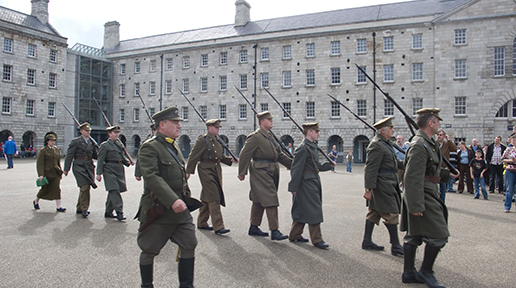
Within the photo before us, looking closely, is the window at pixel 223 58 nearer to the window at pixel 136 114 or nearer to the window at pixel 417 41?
the window at pixel 136 114

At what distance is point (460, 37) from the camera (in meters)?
33.4

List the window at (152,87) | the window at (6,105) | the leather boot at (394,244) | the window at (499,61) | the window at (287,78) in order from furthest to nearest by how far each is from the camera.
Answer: the window at (152,87)
the window at (287,78)
the window at (6,105)
the window at (499,61)
the leather boot at (394,244)

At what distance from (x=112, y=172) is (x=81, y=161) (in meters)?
1.03

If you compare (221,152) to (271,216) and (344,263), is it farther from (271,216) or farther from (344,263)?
(344,263)

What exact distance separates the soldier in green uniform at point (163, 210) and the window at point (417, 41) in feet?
117

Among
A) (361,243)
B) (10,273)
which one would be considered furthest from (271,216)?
(10,273)

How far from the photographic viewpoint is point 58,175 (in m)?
9.23

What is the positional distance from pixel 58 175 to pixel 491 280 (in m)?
9.14

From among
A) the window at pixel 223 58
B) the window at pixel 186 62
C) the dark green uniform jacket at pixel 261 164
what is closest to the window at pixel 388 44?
the window at pixel 223 58

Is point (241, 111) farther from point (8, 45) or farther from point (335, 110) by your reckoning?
point (8, 45)

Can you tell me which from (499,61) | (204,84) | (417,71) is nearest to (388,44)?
(417,71)

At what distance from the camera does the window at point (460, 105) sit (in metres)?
33.4

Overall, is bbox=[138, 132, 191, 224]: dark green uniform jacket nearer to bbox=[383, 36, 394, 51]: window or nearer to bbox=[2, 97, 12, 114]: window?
bbox=[383, 36, 394, 51]: window

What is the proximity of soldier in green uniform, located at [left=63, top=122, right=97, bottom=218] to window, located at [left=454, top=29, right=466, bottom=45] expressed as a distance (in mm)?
33881
